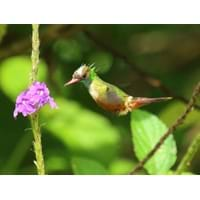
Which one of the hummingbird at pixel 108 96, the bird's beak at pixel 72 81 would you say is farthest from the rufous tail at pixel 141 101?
the bird's beak at pixel 72 81

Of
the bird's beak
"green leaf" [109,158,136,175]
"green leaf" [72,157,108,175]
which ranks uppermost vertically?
the bird's beak

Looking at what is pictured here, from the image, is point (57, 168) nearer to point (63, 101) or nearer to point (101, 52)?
point (63, 101)

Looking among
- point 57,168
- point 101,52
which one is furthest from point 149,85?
point 57,168

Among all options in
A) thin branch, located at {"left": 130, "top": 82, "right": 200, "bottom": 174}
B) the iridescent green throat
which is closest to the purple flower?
the iridescent green throat

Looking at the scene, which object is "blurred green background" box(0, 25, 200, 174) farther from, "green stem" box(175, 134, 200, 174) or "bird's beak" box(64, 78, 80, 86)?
"green stem" box(175, 134, 200, 174)

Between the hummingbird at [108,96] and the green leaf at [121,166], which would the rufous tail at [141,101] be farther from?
the green leaf at [121,166]

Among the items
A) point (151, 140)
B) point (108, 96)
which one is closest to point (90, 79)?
point (108, 96)
